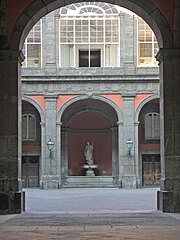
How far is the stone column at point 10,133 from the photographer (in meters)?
13.6

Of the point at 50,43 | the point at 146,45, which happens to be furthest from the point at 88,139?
the point at 146,45

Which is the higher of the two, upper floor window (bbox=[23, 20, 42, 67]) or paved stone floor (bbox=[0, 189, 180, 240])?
upper floor window (bbox=[23, 20, 42, 67])

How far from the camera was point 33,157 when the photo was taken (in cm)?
3484

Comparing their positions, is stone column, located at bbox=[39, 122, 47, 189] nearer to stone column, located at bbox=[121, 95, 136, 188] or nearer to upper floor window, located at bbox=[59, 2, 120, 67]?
upper floor window, located at bbox=[59, 2, 120, 67]

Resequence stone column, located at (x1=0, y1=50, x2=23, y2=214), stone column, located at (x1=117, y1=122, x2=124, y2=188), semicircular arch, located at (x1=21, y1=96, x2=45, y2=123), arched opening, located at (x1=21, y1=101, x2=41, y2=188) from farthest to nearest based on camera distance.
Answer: arched opening, located at (x1=21, y1=101, x2=41, y2=188)
semicircular arch, located at (x1=21, y1=96, x2=45, y2=123)
stone column, located at (x1=117, y1=122, x2=124, y2=188)
stone column, located at (x1=0, y1=50, x2=23, y2=214)

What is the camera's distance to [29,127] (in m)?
34.8

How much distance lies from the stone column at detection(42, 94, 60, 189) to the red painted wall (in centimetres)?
332

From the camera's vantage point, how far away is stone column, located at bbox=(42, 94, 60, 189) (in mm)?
32438

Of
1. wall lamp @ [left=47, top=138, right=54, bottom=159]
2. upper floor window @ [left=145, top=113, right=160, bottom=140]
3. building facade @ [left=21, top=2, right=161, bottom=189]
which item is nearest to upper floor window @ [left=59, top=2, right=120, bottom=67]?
building facade @ [left=21, top=2, right=161, bottom=189]

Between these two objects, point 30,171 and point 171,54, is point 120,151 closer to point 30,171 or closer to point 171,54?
point 30,171

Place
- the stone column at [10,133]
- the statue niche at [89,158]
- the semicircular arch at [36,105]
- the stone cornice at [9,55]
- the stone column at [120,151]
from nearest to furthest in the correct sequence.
Answer: 1. the stone column at [10,133]
2. the stone cornice at [9,55]
3. the stone column at [120,151]
4. the semicircular arch at [36,105]
5. the statue niche at [89,158]

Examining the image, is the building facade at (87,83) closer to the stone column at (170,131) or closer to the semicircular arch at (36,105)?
the semicircular arch at (36,105)

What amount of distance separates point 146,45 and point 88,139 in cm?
724

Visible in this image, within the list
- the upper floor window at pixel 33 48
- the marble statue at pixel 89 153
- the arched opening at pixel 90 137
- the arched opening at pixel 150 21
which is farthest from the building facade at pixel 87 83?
the arched opening at pixel 150 21
